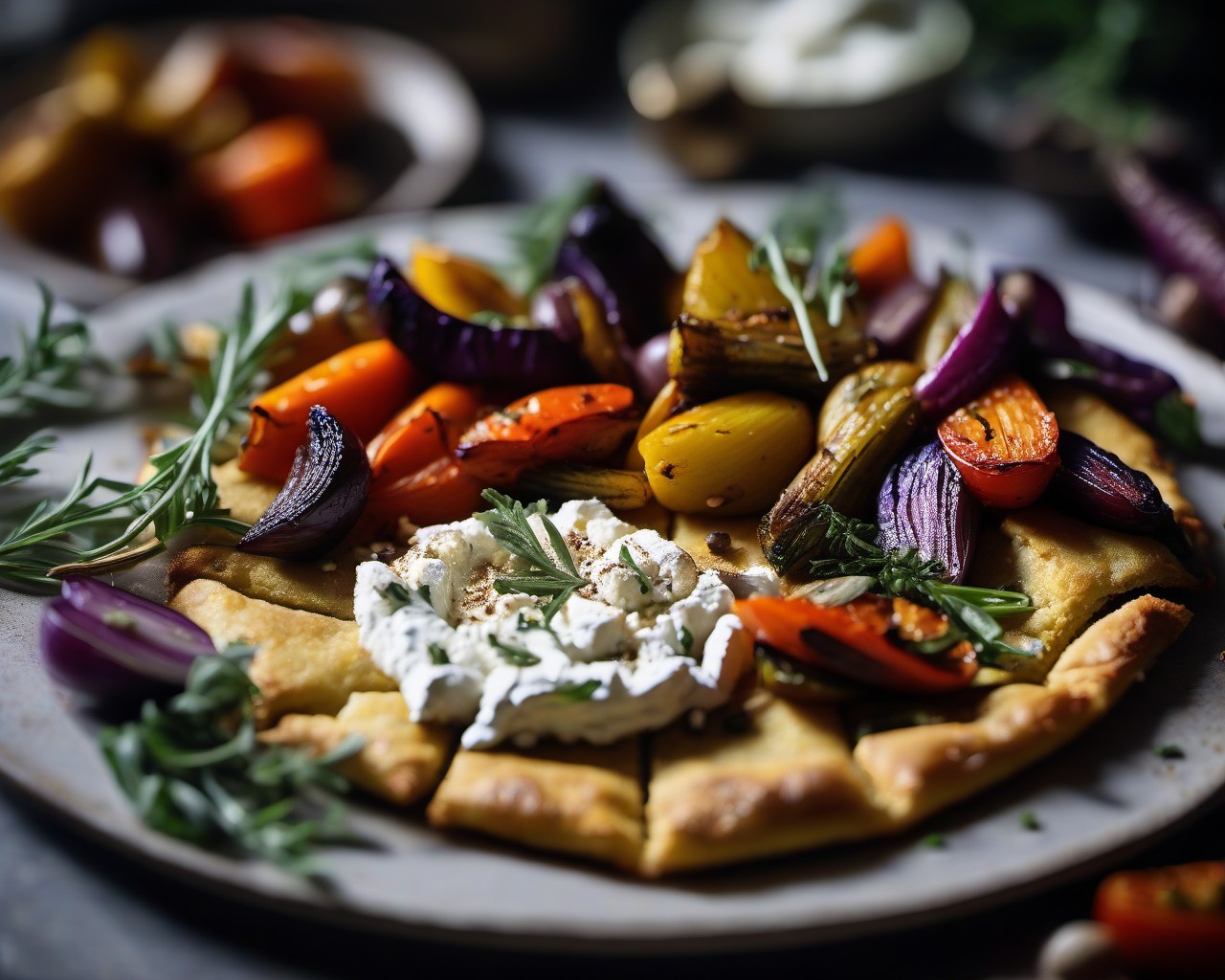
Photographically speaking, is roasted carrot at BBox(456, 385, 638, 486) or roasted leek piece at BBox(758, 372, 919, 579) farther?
roasted carrot at BBox(456, 385, 638, 486)

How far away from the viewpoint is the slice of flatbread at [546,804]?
2475 millimetres

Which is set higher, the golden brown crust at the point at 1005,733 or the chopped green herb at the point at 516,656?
the chopped green herb at the point at 516,656

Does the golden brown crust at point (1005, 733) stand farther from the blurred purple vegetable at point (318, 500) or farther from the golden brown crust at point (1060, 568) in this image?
the blurred purple vegetable at point (318, 500)

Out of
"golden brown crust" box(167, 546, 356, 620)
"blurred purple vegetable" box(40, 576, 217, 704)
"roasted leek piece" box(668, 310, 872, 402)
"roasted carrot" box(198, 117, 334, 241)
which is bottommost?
"roasted carrot" box(198, 117, 334, 241)

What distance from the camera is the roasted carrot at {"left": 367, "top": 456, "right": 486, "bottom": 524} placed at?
329 centimetres

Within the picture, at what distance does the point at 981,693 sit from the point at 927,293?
1573mm

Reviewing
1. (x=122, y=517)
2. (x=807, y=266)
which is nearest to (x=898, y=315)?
(x=807, y=266)

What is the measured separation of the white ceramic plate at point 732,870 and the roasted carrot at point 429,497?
925 millimetres

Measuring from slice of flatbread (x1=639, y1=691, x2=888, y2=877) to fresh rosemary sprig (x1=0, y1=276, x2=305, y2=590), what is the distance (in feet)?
4.54

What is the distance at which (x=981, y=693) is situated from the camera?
2789 mm

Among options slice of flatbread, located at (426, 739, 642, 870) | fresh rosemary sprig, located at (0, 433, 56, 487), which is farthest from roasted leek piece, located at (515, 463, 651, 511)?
fresh rosemary sprig, located at (0, 433, 56, 487)

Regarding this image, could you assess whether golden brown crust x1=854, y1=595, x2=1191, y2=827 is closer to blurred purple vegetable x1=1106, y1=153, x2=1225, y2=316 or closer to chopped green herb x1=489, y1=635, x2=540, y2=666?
chopped green herb x1=489, y1=635, x2=540, y2=666

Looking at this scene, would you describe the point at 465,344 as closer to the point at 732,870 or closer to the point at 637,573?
the point at 637,573

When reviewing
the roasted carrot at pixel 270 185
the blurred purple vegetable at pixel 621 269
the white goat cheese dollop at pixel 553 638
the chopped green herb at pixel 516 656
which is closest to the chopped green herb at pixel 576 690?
the white goat cheese dollop at pixel 553 638
